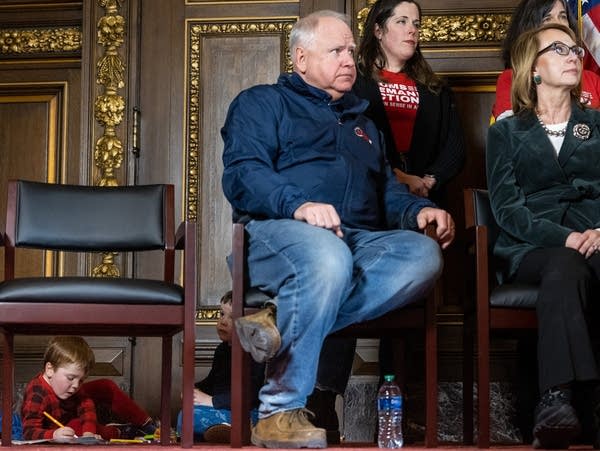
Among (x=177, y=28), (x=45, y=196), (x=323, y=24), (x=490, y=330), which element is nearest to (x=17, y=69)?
(x=177, y=28)

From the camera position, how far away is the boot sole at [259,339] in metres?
3.02

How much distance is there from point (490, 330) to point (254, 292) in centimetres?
73

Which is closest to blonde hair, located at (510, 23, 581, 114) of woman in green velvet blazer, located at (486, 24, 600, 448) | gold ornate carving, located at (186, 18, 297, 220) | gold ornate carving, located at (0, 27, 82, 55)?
woman in green velvet blazer, located at (486, 24, 600, 448)

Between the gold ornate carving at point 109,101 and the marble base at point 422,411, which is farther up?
the gold ornate carving at point 109,101

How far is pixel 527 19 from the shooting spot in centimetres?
428

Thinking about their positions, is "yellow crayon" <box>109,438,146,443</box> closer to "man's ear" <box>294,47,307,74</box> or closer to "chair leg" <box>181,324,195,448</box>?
"chair leg" <box>181,324,195,448</box>

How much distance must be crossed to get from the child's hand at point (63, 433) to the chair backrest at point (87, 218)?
1.98 feet

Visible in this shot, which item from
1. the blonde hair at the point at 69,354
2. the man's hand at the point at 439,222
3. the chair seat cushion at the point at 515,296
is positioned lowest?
the blonde hair at the point at 69,354

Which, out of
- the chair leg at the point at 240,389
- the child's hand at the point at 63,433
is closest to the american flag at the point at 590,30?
the chair leg at the point at 240,389

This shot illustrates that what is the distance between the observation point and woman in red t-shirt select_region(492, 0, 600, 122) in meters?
4.13

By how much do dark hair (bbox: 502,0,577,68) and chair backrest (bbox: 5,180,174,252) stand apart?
1.43 m

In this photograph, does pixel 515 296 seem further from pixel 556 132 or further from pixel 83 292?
pixel 83 292

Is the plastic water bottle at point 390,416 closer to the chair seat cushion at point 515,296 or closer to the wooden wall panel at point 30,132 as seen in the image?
the chair seat cushion at point 515,296

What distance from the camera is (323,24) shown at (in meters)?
3.59
